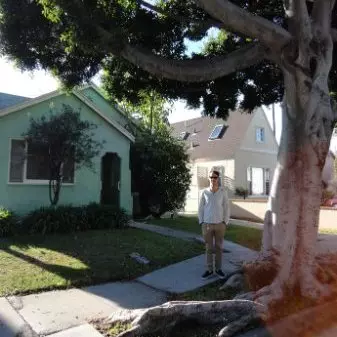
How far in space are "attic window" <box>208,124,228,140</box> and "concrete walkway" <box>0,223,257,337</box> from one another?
21.1m

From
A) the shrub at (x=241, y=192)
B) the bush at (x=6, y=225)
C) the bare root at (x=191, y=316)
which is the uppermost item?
the shrub at (x=241, y=192)

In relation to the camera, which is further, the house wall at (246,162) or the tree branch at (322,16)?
the house wall at (246,162)

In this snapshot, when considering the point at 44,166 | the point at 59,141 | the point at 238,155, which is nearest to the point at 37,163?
the point at 44,166

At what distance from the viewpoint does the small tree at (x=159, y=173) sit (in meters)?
17.3

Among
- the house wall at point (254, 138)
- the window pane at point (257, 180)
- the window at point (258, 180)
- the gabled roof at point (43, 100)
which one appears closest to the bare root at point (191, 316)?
the gabled roof at point (43, 100)

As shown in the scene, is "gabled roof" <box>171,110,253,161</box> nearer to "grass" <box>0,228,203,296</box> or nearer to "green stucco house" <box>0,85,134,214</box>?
"green stucco house" <box>0,85,134,214</box>

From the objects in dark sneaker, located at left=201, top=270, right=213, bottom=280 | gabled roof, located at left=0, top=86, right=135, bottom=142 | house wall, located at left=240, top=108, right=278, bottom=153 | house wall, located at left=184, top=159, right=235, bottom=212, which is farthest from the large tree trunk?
house wall, located at left=240, top=108, right=278, bottom=153

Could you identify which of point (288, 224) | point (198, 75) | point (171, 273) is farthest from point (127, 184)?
point (288, 224)

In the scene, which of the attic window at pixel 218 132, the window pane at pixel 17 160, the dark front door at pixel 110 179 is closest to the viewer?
the window pane at pixel 17 160

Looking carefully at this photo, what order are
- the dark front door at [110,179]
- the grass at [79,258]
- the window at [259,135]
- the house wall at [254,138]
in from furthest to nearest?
the window at [259,135] < the house wall at [254,138] < the dark front door at [110,179] < the grass at [79,258]

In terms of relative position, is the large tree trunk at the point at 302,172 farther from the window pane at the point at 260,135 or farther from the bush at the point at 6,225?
the window pane at the point at 260,135

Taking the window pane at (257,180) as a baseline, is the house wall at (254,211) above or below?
below

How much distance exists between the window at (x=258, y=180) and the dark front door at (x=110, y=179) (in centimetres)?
1213

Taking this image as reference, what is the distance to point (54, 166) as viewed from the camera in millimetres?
13258
